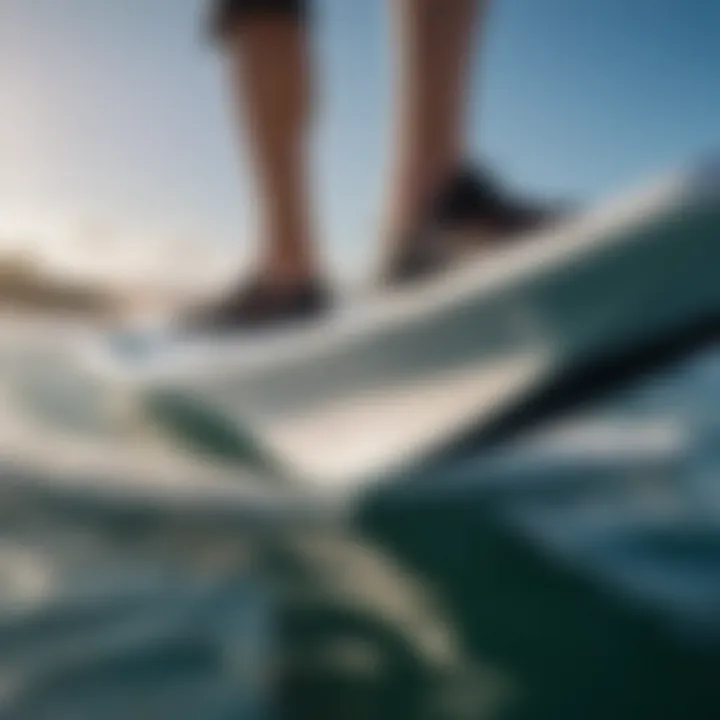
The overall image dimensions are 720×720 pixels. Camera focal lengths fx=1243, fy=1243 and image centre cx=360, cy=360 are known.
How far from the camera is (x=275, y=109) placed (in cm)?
79

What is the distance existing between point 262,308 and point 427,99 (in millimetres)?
170

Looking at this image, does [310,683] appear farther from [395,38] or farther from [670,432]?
[395,38]

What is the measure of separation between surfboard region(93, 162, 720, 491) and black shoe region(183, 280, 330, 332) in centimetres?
3

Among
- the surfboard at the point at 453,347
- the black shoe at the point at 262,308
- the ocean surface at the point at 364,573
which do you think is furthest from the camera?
the black shoe at the point at 262,308

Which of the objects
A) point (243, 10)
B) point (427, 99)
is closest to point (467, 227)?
point (427, 99)

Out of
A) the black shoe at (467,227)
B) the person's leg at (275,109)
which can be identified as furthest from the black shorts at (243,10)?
the black shoe at (467,227)

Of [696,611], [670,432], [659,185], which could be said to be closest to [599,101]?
[659,185]

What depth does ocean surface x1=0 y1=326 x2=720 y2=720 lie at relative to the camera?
0.51 metres

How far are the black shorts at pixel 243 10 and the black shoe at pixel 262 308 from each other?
0.17 metres

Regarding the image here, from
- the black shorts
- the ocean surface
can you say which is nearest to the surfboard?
the ocean surface

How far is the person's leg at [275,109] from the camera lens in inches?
30.6

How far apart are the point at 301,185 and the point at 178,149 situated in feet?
0.29

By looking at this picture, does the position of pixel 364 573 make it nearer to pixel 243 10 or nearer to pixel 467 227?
pixel 467 227

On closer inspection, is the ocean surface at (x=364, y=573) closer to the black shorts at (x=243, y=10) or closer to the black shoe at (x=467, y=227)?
the black shoe at (x=467, y=227)
